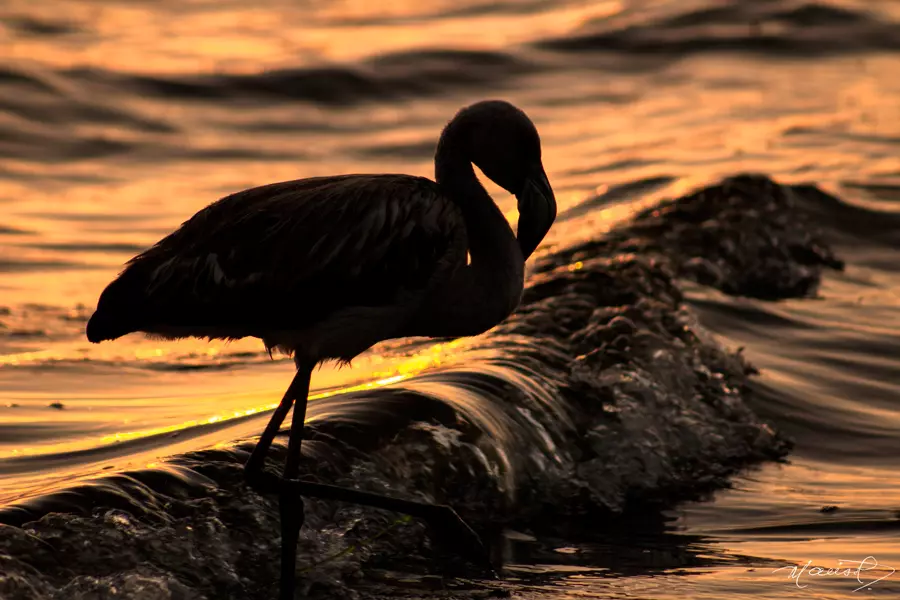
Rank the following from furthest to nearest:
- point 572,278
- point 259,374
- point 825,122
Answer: point 825,122 → point 572,278 → point 259,374

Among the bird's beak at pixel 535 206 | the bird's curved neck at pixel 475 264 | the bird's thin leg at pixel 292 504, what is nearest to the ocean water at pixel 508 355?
the bird's thin leg at pixel 292 504

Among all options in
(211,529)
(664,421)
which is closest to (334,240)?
(211,529)

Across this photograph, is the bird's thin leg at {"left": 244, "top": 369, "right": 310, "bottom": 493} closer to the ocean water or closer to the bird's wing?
the ocean water

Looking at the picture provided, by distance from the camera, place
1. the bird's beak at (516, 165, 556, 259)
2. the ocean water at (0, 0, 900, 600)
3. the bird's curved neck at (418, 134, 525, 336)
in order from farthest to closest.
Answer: the ocean water at (0, 0, 900, 600) < the bird's beak at (516, 165, 556, 259) < the bird's curved neck at (418, 134, 525, 336)

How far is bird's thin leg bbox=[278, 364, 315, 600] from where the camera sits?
5988 mm

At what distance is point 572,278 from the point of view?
9797 mm

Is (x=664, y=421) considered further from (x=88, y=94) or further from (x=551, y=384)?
(x=88, y=94)

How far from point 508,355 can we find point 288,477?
2307mm

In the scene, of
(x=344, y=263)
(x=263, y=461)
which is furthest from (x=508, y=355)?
(x=344, y=263)

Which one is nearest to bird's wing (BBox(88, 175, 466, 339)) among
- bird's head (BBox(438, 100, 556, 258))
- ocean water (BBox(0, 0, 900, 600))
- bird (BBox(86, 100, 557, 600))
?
bird (BBox(86, 100, 557, 600))

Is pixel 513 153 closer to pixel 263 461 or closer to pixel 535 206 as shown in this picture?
pixel 535 206

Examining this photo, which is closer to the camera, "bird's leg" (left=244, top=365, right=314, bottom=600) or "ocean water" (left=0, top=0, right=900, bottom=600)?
"bird's leg" (left=244, top=365, right=314, bottom=600)

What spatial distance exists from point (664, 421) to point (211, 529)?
9.20 feet

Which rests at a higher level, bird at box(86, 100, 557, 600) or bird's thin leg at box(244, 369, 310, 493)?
bird at box(86, 100, 557, 600)
